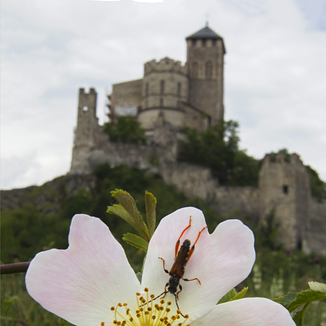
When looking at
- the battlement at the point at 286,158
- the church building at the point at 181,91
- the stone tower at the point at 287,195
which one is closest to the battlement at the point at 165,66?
the church building at the point at 181,91

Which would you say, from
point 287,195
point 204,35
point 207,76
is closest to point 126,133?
point 207,76

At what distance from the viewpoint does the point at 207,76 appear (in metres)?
31.8

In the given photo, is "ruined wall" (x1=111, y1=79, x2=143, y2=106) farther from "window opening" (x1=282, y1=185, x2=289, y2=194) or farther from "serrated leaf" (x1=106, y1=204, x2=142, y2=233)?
"serrated leaf" (x1=106, y1=204, x2=142, y2=233)

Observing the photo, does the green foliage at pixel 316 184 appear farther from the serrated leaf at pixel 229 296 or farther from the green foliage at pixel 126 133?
the serrated leaf at pixel 229 296

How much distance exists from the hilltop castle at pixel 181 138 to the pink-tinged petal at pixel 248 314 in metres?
15.8

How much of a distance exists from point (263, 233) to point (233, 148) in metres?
7.51

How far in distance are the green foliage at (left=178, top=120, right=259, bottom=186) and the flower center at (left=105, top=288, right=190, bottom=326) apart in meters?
23.2

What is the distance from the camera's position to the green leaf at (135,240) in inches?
16.5

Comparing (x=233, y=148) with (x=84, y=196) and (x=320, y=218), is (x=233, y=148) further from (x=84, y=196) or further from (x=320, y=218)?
(x=84, y=196)

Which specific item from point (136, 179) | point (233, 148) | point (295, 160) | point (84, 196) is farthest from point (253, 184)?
point (84, 196)

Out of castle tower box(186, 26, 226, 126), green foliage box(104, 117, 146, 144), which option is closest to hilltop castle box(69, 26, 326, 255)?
castle tower box(186, 26, 226, 126)

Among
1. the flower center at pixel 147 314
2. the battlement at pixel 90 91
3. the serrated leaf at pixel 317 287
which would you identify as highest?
the battlement at pixel 90 91

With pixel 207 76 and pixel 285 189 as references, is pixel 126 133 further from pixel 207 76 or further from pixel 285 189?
pixel 285 189

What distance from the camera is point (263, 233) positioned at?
18.4 m
